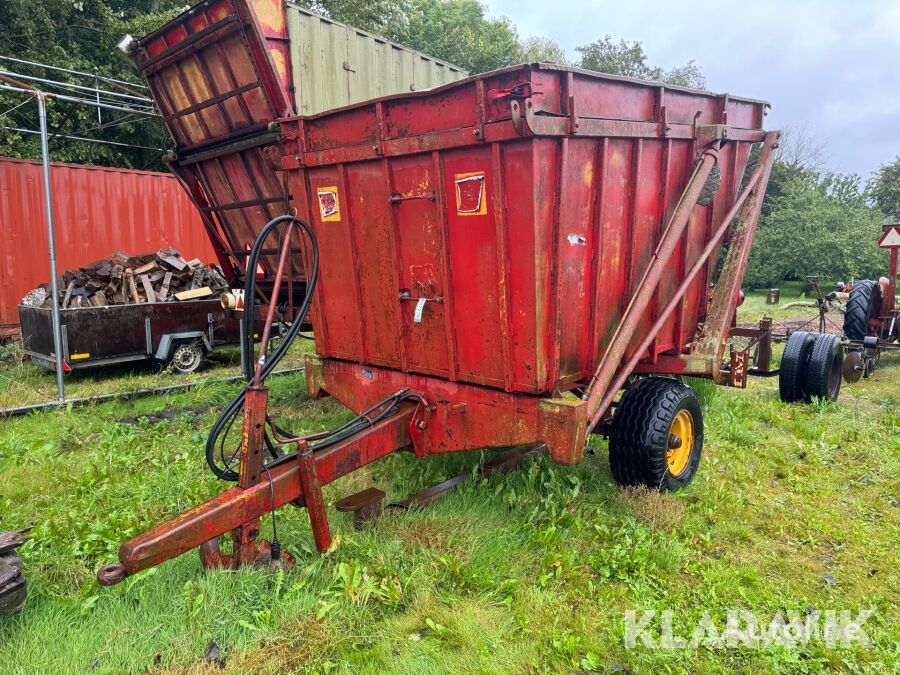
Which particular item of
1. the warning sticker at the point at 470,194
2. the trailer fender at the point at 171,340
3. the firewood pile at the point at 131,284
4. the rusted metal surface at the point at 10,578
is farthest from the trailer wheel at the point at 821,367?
the firewood pile at the point at 131,284

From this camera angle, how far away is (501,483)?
410 cm

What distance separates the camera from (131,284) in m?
8.12

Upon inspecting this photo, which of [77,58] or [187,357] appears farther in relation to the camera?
[77,58]

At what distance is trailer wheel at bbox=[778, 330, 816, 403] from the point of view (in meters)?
6.32

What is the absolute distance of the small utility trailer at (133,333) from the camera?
741cm

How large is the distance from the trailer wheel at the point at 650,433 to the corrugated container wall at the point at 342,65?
346 cm

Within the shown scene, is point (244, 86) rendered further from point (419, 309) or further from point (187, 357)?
point (187, 357)

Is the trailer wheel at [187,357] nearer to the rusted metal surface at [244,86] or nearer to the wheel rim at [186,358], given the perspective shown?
the wheel rim at [186,358]

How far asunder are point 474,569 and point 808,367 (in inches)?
191

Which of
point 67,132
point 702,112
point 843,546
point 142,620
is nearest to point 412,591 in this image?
point 142,620

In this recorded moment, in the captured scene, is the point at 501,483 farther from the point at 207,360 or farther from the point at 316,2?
the point at 316,2

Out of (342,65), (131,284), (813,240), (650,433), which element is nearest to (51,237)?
(131,284)

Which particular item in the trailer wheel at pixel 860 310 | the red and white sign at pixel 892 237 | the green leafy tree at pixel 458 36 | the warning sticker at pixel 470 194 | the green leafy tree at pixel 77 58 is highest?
the green leafy tree at pixel 458 36

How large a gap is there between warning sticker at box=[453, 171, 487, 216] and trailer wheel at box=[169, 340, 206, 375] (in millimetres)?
A: 6213
